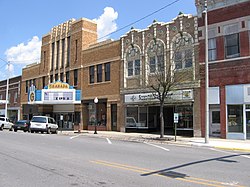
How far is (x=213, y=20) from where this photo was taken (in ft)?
74.0

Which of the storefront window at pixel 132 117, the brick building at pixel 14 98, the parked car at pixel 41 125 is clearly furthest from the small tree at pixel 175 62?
the brick building at pixel 14 98

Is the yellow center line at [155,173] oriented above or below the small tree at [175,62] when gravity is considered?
below

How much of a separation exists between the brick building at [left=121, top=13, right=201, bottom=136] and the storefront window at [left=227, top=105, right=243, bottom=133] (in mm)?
2395

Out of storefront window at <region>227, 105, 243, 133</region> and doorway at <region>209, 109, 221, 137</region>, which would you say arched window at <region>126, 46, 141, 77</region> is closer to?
doorway at <region>209, 109, 221, 137</region>

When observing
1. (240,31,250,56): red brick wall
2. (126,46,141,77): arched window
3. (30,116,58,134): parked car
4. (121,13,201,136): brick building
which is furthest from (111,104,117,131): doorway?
(240,31,250,56): red brick wall

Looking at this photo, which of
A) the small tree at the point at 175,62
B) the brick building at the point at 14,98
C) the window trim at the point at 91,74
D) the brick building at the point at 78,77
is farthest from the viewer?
the brick building at the point at 14,98

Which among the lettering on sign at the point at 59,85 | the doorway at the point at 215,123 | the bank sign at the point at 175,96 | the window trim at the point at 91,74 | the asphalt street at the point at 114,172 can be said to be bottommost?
the asphalt street at the point at 114,172

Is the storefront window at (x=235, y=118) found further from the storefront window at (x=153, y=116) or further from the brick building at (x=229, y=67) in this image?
the storefront window at (x=153, y=116)

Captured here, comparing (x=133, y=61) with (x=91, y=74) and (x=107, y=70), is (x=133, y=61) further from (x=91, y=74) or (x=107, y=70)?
(x=91, y=74)

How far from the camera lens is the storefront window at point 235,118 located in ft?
68.0

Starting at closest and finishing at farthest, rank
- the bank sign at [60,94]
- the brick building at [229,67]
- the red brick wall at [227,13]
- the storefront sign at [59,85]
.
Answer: the brick building at [229,67]
the red brick wall at [227,13]
the bank sign at [60,94]
the storefront sign at [59,85]

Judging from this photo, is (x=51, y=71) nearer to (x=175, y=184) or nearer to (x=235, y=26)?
(x=235, y=26)

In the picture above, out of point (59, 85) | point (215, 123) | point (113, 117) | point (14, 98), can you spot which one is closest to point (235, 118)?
point (215, 123)

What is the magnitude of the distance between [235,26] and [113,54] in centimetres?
1294
